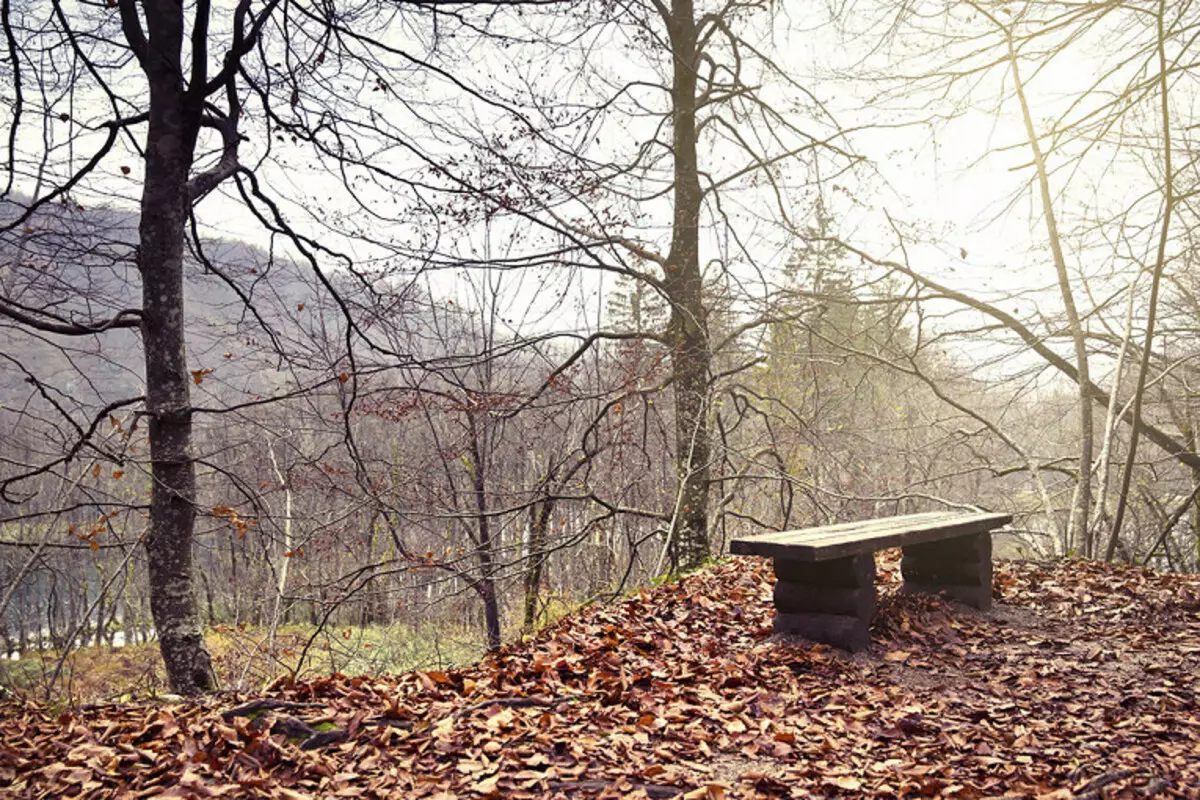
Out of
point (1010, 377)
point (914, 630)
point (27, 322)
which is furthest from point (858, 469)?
point (27, 322)

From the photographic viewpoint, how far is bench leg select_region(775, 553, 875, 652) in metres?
4.30

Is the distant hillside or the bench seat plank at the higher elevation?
the distant hillside

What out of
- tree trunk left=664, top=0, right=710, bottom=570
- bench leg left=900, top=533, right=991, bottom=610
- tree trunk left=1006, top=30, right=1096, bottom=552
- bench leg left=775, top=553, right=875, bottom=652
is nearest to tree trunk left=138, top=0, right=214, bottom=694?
bench leg left=775, top=553, right=875, bottom=652

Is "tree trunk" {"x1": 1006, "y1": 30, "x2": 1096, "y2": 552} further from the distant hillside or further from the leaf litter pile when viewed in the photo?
the distant hillside

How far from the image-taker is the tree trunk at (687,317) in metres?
7.18

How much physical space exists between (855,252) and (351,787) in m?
7.00

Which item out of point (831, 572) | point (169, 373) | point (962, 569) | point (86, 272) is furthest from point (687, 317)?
point (86, 272)

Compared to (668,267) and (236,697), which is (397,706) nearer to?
(236,697)

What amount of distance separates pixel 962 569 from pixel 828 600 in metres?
1.69

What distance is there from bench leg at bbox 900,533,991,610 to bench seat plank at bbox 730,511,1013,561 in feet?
0.38

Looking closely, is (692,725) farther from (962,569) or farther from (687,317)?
(687,317)

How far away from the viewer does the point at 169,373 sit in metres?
4.53

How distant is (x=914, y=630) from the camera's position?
4820 mm

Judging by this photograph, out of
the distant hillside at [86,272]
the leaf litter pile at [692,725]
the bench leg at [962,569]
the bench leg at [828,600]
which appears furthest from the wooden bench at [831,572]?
the distant hillside at [86,272]
